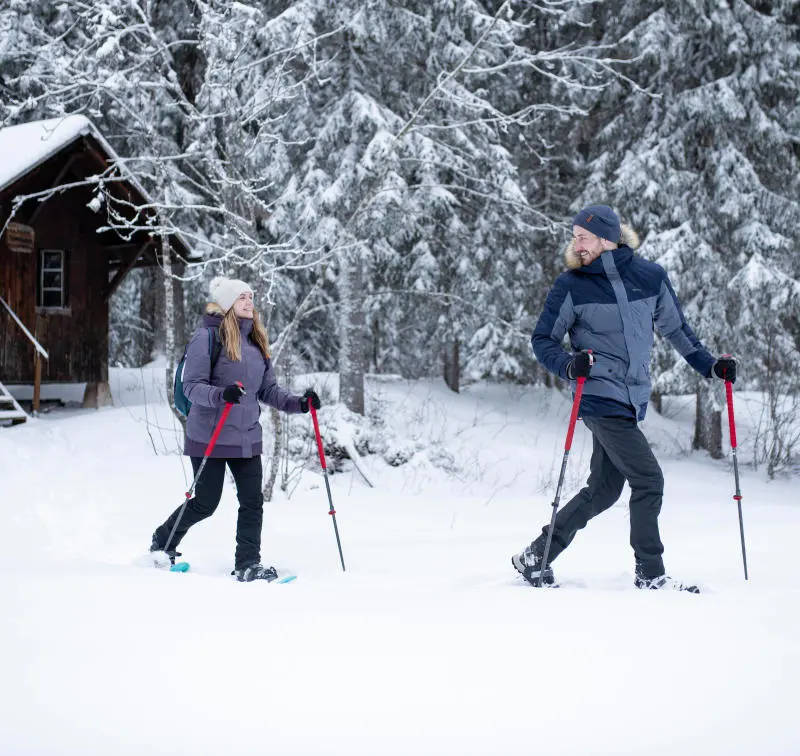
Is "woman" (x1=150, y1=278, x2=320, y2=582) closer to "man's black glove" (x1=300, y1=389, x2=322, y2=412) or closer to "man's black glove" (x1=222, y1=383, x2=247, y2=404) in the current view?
"man's black glove" (x1=300, y1=389, x2=322, y2=412)

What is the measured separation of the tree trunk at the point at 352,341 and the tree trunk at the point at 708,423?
240 inches

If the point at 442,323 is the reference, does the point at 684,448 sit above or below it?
below

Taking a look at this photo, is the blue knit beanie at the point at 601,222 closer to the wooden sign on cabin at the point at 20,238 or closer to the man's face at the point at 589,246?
the man's face at the point at 589,246

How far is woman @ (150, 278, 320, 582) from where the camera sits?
5.17 m

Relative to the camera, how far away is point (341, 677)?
307cm

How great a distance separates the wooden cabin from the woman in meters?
9.24

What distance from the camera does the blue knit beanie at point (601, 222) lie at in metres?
4.39

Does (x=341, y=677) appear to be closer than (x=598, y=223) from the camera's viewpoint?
Yes

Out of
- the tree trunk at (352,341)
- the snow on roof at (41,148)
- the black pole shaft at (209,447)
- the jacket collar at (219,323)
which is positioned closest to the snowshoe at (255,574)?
the black pole shaft at (209,447)

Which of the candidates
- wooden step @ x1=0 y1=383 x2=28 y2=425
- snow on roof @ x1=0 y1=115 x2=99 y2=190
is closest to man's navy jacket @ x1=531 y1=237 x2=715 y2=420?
wooden step @ x1=0 y1=383 x2=28 y2=425

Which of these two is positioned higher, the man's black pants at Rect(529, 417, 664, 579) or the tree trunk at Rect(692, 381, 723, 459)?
the man's black pants at Rect(529, 417, 664, 579)

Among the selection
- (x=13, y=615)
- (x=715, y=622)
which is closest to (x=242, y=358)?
(x=13, y=615)

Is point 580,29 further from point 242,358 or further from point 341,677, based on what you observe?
point 341,677

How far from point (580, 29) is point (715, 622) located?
1673 centimetres
